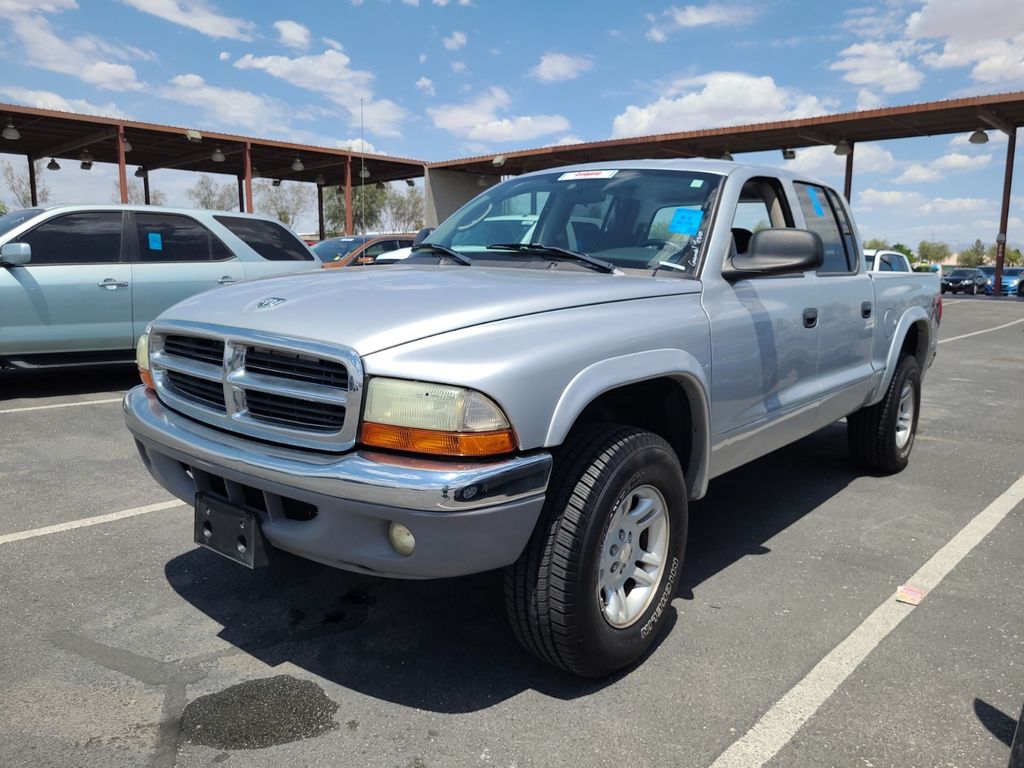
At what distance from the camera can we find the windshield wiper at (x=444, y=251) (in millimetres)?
3498

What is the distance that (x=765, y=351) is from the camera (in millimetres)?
3389

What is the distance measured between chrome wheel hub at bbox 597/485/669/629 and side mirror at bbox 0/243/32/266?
244 inches

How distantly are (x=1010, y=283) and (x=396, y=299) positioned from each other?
3943 centimetres

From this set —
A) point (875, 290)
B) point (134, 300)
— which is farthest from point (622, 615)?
point (134, 300)

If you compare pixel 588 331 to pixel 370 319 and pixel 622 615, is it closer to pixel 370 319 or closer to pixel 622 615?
pixel 370 319

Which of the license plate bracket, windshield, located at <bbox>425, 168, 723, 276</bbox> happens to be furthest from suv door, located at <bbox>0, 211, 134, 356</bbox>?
the license plate bracket

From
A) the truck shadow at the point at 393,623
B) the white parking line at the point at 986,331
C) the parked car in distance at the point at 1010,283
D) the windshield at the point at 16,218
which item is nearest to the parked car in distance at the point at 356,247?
the windshield at the point at 16,218

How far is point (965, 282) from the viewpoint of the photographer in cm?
3509

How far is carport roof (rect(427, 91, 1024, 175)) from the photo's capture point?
72.4 ft

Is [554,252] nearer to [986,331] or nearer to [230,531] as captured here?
[230,531]

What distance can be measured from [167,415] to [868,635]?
273 cm

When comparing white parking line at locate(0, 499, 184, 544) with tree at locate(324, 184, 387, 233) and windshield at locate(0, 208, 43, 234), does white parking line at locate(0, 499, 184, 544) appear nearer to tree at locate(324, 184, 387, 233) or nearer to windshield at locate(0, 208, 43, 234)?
windshield at locate(0, 208, 43, 234)

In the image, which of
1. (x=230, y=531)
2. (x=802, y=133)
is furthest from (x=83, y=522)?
(x=802, y=133)

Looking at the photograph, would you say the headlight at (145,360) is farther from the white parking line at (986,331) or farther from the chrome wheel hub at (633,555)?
the white parking line at (986,331)
